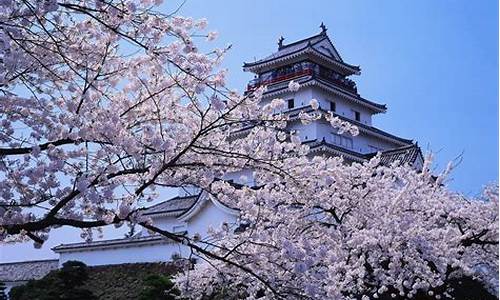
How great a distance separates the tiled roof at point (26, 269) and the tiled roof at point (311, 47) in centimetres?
638

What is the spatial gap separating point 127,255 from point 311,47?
720 cm

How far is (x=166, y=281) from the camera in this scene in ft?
19.2

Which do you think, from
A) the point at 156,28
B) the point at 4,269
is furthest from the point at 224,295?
the point at 4,269

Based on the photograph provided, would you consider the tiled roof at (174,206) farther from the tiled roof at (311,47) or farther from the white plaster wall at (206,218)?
the tiled roof at (311,47)

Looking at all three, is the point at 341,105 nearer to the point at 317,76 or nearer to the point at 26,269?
the point at 317,76

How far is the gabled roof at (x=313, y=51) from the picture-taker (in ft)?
46.7

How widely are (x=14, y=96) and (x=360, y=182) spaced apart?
8.88 ft

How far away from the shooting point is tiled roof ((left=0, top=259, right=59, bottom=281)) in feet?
33.0

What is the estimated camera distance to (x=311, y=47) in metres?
14.1

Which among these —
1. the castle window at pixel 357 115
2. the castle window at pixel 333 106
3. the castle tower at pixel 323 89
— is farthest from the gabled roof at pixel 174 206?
the castle window at pixel 357 115

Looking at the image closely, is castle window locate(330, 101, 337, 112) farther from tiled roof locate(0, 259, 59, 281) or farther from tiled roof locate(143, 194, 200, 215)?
tiled roof locate(0, 259, 59, 281)

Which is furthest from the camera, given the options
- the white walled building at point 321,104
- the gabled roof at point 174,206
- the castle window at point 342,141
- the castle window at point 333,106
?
the castle window at point 333,106

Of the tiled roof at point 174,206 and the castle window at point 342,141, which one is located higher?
the castle window at point 342,141

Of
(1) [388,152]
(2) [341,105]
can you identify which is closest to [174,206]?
(1) [388,152]
